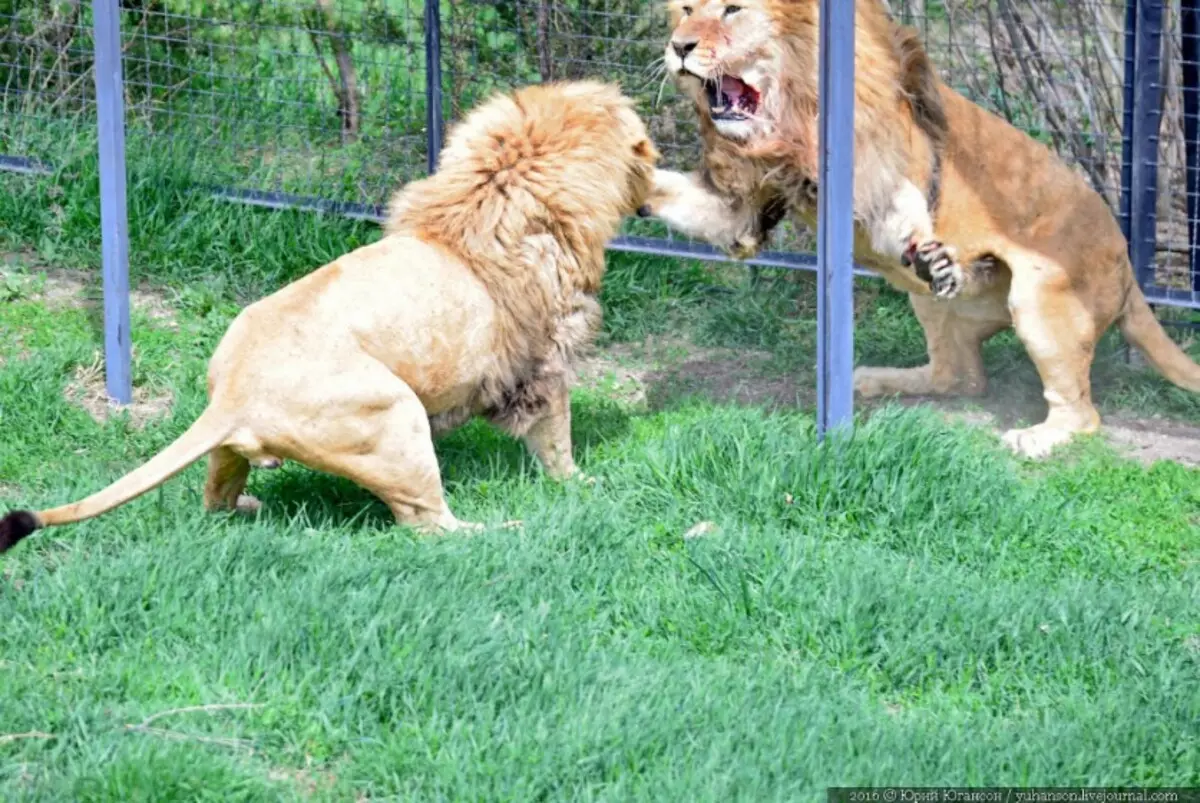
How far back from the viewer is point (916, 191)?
5.60 metres

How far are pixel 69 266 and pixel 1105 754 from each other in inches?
187

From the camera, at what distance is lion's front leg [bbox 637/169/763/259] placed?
5.60 meters

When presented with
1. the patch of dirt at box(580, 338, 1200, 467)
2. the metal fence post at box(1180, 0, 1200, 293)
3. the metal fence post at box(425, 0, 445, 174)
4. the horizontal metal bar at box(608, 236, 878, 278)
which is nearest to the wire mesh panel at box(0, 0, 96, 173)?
the metal fence post at box(425, 0, 445, 174)

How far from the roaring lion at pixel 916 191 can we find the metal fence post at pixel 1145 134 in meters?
0.40

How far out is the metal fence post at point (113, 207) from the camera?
5.59m

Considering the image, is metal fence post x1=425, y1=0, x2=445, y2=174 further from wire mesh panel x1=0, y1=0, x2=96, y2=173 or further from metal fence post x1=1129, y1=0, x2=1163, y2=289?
metal fence post x1=1129, y1=0, x2=1163, y2=289

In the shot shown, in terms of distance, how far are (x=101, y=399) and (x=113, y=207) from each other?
67 cm

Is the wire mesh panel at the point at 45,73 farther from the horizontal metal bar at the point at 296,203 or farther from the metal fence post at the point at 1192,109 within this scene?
the metal fence post at the point at 1192,109

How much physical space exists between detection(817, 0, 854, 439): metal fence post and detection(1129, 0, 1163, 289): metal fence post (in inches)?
79.2

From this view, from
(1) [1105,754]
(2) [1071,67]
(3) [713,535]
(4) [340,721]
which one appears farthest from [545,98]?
(2) [1071,67]

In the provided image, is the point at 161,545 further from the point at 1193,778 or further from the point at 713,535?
the point at 1193,778

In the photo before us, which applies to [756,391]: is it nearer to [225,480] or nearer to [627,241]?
[627,241]

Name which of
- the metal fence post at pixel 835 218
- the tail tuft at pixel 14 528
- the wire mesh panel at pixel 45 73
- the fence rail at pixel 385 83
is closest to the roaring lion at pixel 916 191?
the metal fence post at pixel 835 218

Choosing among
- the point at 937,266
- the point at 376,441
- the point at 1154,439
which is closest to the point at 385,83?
the point at 937,266
